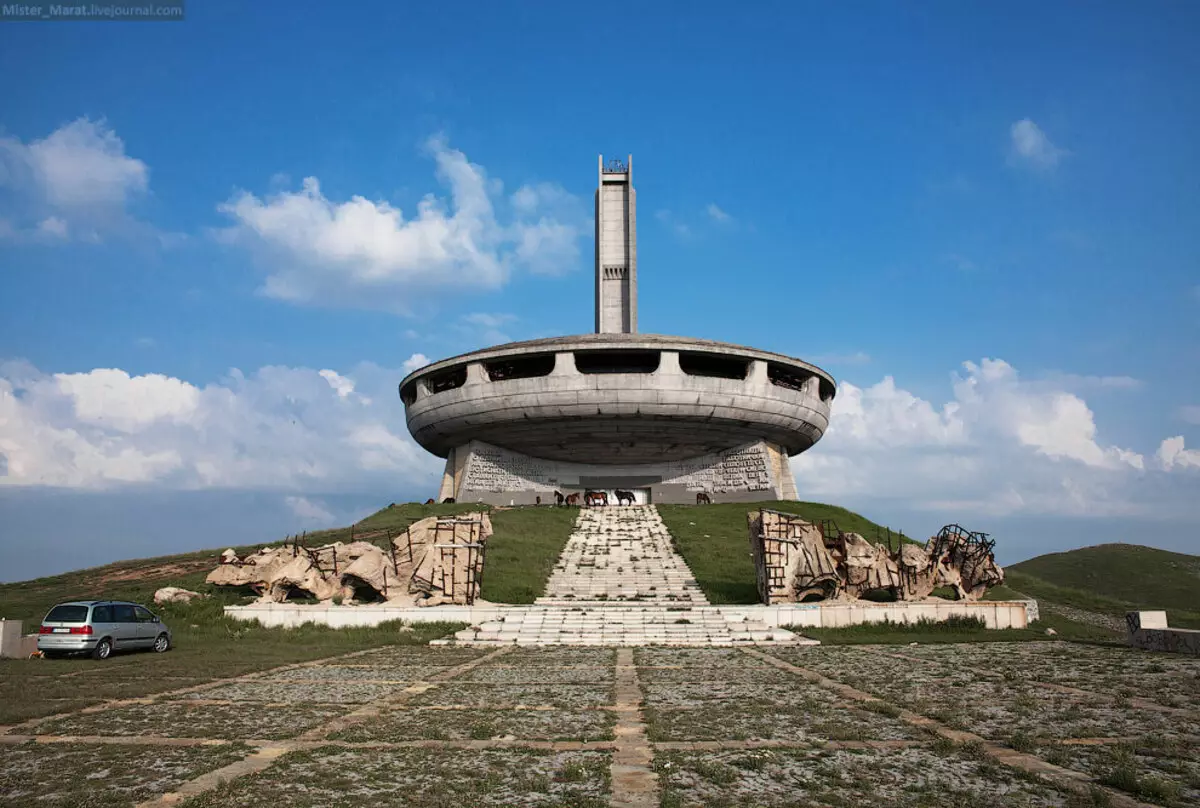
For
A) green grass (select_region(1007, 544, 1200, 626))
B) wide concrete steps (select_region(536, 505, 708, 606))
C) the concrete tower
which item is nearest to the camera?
wide concrete steps (select_region(536, 505, 708, 606))

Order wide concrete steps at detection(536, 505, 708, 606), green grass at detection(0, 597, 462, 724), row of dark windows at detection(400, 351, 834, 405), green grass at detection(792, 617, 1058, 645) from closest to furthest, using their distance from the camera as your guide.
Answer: green grass at detection(0, 597, 462, 724) < green grass at detection(792, 617, 1058, 645) < wide concrete steps at detection(536, 505, 708, 606) < row of dark windows at detection(400, 351, 834, 405)

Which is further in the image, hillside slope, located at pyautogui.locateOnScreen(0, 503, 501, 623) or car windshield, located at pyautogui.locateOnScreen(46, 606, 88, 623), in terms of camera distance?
hillside slope, located at pyautogui.locateOnScreen(0, 503, 501, 623)

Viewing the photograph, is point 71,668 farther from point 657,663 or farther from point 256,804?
point 256,804

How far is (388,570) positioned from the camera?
22.1 m

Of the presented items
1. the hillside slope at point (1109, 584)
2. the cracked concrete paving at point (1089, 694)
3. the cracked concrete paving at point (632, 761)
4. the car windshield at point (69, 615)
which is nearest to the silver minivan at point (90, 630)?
the car windshield at point (69, 615)

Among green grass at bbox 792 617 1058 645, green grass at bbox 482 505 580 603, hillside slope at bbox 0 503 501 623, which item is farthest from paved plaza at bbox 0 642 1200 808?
hillside slope at bbox 0 503 501 623

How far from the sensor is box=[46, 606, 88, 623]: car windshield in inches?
611

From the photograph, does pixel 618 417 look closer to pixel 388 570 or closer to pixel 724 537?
pixel 724 537

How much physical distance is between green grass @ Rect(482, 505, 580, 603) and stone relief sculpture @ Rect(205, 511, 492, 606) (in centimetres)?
192

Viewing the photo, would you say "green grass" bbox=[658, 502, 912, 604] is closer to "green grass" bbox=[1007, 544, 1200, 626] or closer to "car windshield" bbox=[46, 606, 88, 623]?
"green grass" bbox=[1007, 544, 1200, 626]

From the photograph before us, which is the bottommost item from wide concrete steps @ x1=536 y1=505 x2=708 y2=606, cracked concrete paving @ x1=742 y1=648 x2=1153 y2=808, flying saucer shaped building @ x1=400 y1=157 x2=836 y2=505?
cracked concrete paving @ x1=742 y1=648 x2=1153 y2=808

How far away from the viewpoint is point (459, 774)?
625 cm

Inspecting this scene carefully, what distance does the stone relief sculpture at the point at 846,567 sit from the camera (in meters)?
21.0

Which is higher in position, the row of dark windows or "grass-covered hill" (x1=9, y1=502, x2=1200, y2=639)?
the row of dark windows
